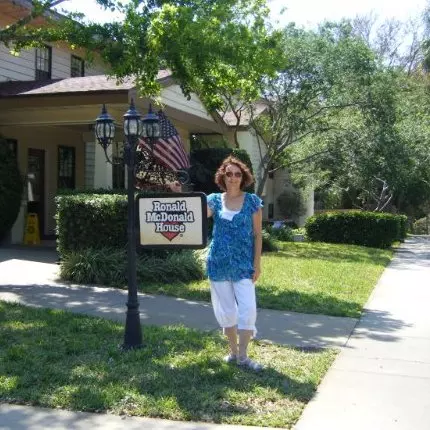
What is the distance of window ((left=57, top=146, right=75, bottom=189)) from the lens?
18.0 metres

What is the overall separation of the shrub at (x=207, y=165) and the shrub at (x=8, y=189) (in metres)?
4.33

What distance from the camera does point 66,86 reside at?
13.7 metres

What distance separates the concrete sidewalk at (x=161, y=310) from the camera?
282 inches

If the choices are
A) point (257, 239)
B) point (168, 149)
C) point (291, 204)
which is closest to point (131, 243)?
point (257, 239)

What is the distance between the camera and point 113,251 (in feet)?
34.1

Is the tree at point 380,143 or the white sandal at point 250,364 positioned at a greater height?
the tree at point 380,143

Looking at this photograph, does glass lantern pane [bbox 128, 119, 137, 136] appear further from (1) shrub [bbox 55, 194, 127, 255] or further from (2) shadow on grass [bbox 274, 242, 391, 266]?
(2) shadow on grass [bbox 274, 242, 391, 266]

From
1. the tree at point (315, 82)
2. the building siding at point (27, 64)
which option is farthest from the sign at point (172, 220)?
the tree at point (315, 82)

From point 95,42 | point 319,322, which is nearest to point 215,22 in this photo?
point 95,42

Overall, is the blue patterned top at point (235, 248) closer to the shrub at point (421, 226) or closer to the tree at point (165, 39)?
the tree at point (165, 39)

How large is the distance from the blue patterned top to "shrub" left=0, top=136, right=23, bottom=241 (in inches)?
362

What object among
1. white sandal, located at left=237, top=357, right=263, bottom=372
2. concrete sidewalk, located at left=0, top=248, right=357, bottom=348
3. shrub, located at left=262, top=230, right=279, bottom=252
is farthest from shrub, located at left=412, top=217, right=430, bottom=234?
white sandal, located at left=237, top=357, right=263, bottom=372

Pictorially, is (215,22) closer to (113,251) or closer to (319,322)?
(113,251)

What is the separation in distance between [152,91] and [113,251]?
2910 mm
